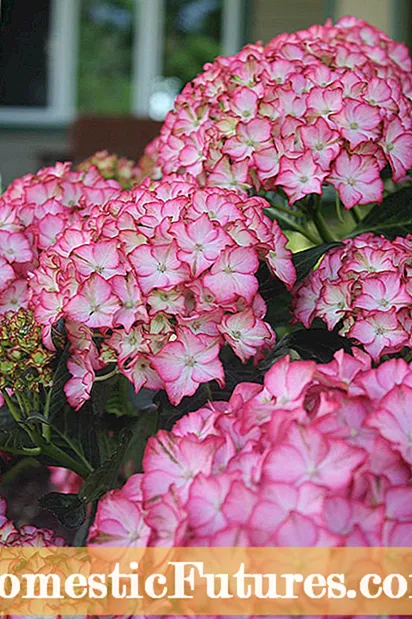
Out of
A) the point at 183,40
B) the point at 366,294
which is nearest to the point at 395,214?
the point at 366,294

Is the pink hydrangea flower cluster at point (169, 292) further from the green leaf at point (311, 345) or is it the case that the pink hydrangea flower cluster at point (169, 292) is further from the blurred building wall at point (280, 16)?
the blurred building wall at point (280, 16)

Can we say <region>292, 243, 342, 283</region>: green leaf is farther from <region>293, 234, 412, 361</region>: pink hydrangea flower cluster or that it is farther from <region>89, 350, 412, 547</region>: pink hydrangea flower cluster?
<region>89, 350, 412, 547</region>: pink hydrangea flower cluster

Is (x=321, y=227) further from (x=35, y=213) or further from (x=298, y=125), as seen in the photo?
(x=35, y=213)

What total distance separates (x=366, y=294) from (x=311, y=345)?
0.16 feet

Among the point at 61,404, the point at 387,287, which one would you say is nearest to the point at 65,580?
the point at 61,404

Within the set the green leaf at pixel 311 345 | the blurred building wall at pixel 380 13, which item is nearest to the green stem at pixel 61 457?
the green leaf at pixel 311 345

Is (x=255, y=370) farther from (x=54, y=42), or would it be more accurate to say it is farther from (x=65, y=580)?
(x=54, y=42)

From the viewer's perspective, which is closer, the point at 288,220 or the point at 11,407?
the point at 11,407

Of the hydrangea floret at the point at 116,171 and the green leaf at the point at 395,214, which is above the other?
the green leaf at the point at 395,214

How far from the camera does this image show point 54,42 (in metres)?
7.23

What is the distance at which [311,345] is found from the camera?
520 mm

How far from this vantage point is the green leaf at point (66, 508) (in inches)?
20.6

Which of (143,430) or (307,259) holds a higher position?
(307,259)

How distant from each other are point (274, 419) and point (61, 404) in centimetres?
23
